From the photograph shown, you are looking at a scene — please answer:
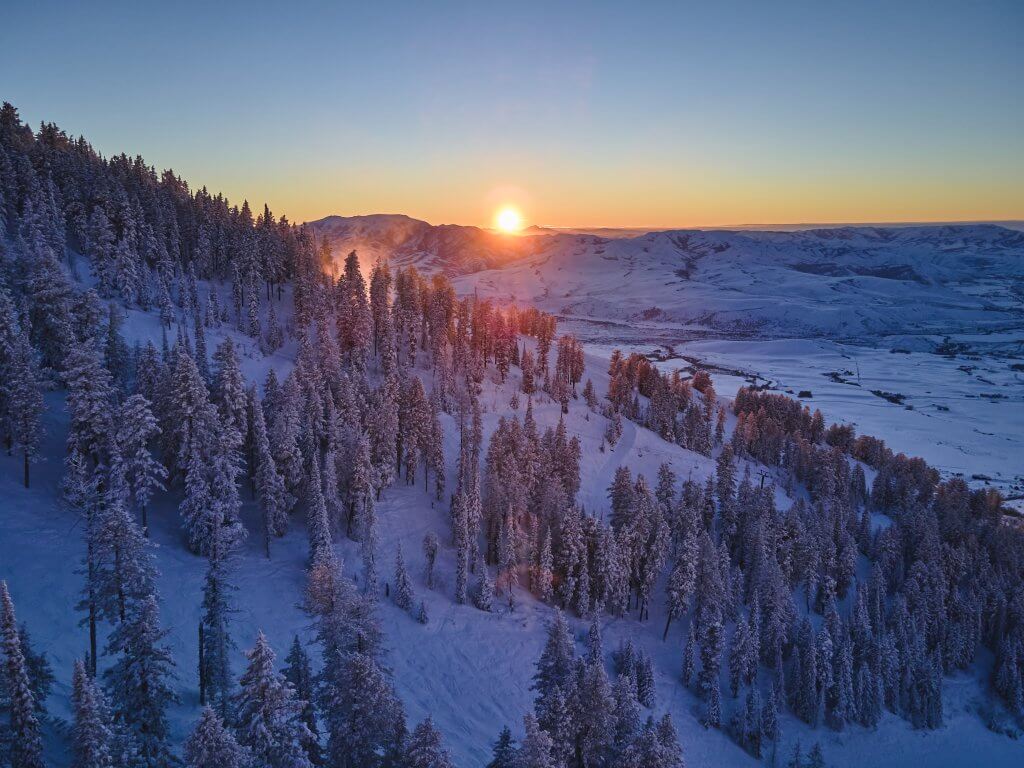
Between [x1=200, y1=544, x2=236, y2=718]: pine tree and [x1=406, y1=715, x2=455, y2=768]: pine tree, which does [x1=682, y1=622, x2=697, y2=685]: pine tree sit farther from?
[x1=200, y1=544, x2=236, y2=718]: pine tree

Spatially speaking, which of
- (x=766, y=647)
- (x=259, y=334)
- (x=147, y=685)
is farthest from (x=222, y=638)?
(x=259, y=334)

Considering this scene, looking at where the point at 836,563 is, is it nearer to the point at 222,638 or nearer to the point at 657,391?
the point at 657,391

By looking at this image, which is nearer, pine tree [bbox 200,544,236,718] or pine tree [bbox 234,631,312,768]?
pine tree [bbox 234,631,312,768]

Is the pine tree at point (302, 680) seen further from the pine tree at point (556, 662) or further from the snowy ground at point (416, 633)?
the pine tree at point (556, 662)

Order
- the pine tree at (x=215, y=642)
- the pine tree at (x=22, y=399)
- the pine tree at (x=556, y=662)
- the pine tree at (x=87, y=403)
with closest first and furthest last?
the pine tree at (x=556, y=662)
the pine tree at (x=215, y=642)
the pine tree at (x=87, y=403)
the pine tree at (x=22, y=399)

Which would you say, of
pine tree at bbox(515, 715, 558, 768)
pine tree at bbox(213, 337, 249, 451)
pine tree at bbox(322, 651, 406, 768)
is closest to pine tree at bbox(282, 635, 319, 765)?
pine tree at bbox(322, 651, 406, 768)

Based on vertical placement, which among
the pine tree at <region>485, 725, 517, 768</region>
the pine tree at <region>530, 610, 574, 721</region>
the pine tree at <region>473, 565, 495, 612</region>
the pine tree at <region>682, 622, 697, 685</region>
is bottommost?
the pine tree at <region>682, 622, 697, 685</region>

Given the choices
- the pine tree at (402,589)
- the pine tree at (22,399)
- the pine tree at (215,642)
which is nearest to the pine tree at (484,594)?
the pine tree at (402,589)
